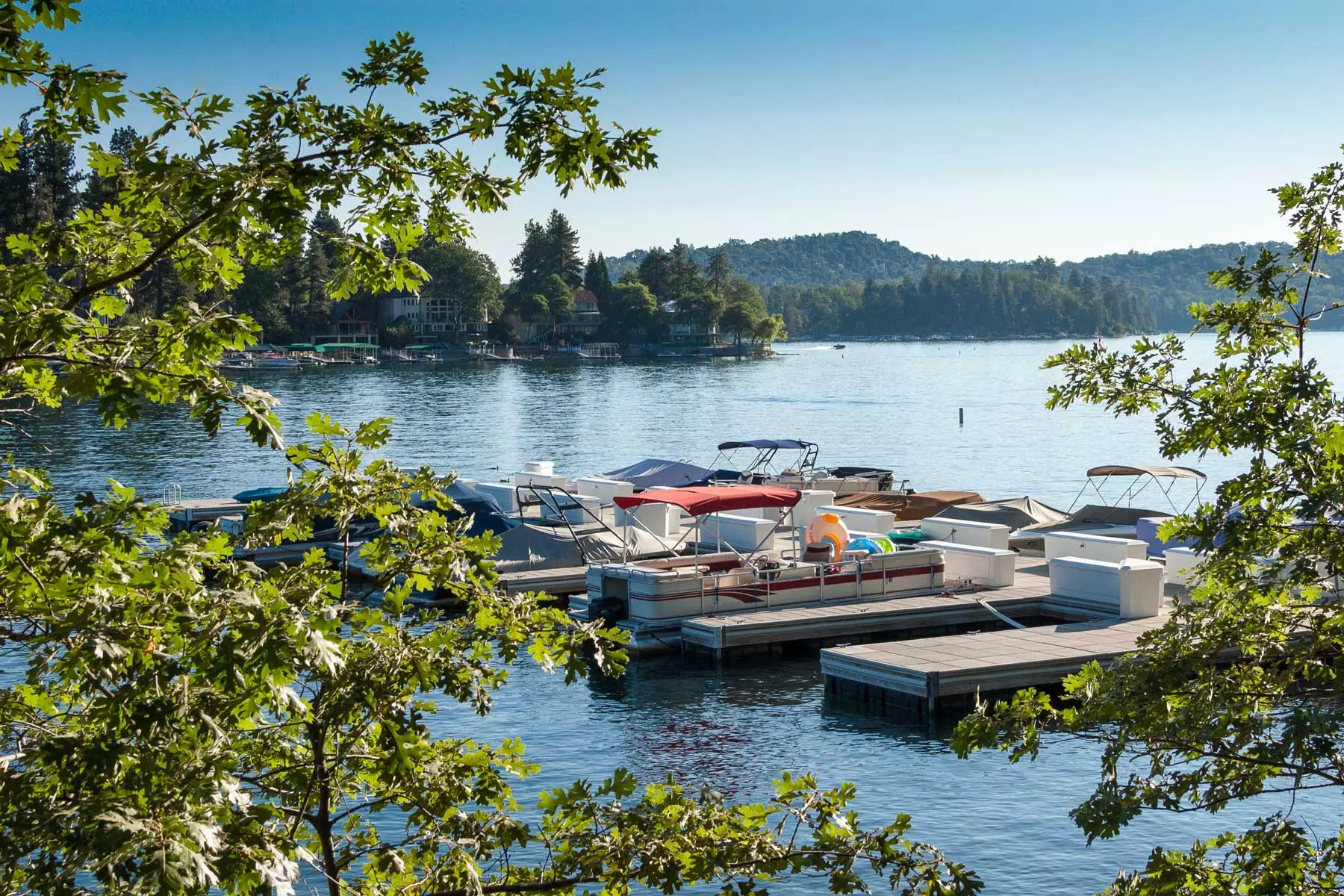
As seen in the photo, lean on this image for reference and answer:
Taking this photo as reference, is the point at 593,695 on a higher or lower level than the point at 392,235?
lower

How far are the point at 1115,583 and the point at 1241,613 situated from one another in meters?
18.4

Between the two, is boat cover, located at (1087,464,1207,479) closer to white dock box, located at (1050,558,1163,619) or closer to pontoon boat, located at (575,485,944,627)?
white dock box, located at (1050,558,1163,619)

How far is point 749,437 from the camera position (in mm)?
91688

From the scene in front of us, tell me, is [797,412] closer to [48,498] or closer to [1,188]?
[1,188]

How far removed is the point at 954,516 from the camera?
36406mm

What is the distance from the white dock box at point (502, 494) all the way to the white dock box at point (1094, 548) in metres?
13.4

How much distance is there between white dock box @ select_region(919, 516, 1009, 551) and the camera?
30.2 m

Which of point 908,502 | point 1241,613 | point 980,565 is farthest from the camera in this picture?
point 908,502

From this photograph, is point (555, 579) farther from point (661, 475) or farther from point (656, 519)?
point (661, 475)

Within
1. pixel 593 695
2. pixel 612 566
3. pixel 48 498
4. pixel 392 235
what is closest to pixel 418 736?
pixel 48 498

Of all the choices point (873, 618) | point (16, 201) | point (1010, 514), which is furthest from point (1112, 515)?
point (16, 201)

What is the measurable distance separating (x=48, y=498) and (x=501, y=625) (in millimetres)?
1880

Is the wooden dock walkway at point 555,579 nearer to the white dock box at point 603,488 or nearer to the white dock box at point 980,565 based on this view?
the white dock box at point 603,488

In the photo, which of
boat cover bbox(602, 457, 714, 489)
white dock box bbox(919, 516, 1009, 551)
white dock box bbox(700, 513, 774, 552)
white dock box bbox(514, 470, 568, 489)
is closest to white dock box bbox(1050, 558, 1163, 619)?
white dock box bbox(919, 516, 1009, 551)
